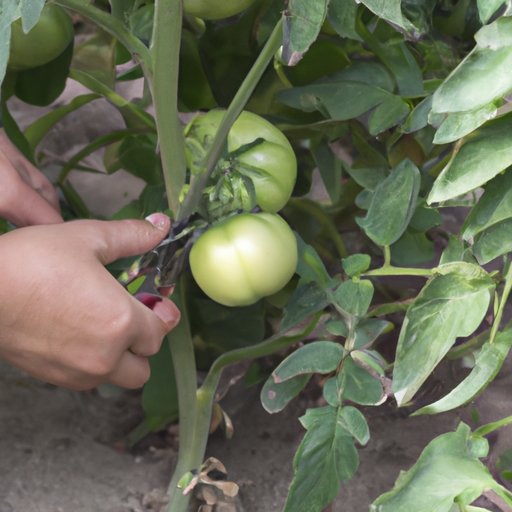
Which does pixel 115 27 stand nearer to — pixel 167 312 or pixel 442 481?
pixel 167 312

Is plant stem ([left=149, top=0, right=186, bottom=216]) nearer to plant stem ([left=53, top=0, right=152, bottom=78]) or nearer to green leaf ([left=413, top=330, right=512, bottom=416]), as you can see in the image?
plant stem ([left=53, top=0, right=152, bottom=78])

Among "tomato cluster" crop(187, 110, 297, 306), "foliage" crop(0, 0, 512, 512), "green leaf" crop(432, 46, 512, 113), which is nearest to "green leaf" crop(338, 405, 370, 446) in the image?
"foliage" crop(0, 0, 512, 512)

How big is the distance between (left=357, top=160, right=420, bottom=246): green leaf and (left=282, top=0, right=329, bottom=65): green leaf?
140 millimetres

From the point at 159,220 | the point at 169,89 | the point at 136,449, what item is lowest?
the point at 136,449

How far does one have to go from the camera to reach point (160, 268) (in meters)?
0.68

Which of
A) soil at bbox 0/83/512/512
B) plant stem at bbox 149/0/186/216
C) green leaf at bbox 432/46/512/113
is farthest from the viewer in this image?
soil at bbox 0/83/512/512

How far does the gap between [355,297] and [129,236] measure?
18 centimetres

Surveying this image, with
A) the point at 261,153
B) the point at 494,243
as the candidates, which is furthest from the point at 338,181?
the point at 494,243

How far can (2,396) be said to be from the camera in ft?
3.05

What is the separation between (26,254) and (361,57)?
336 millimetres

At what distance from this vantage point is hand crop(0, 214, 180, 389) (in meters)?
0.60

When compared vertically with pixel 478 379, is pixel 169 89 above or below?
above

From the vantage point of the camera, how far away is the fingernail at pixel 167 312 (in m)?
0.67

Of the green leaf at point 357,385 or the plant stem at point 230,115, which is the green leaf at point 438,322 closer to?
the green leaf at point 357,385
